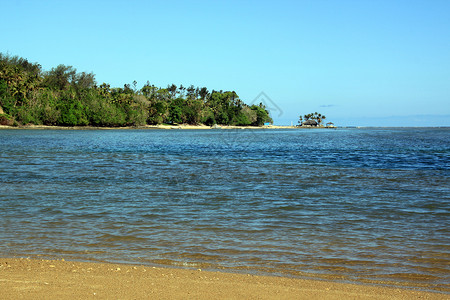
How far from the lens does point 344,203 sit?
48.0ft

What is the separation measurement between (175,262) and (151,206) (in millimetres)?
5789

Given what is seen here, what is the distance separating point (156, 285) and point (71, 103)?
5654 inches

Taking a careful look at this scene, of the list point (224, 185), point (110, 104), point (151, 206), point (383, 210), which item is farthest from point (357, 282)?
point (110, 104)

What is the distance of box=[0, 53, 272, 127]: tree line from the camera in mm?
126375

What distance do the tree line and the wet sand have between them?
418 ft

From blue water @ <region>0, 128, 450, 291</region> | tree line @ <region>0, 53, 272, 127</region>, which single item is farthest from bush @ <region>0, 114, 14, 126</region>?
blue water @ <region>0, 128, 450, 291</region>

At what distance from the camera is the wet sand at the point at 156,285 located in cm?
588

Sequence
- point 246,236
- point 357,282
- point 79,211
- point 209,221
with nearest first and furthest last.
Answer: point 357,282 → point 246,236 → point 209,221 → point 79,211

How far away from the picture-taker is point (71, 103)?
14100 centimetres

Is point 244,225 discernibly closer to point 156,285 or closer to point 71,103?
point 156,285

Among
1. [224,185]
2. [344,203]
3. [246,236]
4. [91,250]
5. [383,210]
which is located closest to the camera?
[91,250]

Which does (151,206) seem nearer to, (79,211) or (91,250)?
(79,211)

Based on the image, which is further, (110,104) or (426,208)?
(110,104)

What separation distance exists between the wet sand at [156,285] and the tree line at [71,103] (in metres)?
128
